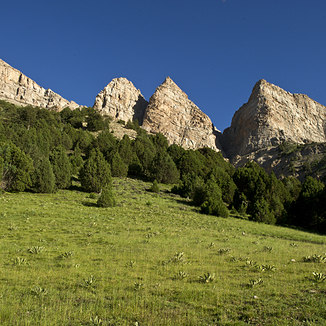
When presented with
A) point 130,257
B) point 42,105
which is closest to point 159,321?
point 130,257

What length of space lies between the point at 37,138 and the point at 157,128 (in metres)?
94.5

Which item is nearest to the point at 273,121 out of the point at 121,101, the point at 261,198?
the point at 121,101

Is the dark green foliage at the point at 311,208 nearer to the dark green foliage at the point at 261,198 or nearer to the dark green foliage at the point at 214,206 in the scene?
the dark green foliage at the point at 261,198

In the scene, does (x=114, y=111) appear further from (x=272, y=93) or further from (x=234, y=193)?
(x=234, y=193)

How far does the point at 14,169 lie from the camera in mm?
27516

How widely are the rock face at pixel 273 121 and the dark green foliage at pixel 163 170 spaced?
94.4m

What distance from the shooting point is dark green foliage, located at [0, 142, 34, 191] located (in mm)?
27516

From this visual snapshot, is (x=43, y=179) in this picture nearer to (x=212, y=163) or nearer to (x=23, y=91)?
(x=212, y=163)

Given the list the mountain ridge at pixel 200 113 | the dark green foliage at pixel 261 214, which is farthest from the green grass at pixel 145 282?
the mountain ridge at pixel 200 113

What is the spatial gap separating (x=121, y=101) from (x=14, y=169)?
12136 centimetres

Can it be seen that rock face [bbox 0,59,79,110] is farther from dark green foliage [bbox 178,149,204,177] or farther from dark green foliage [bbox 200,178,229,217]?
dark green foliage [bbox 200,178,229,217]

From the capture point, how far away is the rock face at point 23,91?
431ft

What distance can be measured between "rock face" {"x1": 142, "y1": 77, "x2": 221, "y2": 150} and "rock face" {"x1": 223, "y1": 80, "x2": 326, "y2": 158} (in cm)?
1790

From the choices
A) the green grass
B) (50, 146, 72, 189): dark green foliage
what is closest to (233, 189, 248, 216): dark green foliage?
the green grass
